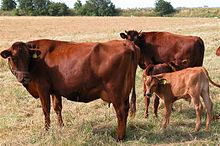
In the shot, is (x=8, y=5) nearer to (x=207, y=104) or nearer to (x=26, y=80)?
(x=26, y=80)

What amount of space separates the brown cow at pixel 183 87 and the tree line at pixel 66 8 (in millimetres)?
88501

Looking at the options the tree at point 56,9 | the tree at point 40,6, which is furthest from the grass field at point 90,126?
the tree at point 40,6

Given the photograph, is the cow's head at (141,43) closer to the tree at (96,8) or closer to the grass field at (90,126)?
the grass field at (90,126)

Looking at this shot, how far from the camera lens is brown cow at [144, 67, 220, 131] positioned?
729 cm

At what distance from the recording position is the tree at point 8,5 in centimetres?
10594

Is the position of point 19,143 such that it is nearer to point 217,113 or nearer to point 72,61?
point 72,61

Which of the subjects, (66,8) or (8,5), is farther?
(8,5)

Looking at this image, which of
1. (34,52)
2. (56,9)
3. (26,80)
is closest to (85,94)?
(26,80)

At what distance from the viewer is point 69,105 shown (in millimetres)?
9688

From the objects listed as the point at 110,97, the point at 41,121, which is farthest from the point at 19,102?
the point at 110,97

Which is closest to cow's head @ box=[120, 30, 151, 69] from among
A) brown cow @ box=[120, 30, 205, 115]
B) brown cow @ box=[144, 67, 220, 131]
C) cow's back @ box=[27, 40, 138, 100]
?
brown cow @ box=[120, 30, 205, 115]

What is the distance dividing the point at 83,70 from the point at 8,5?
10474cm

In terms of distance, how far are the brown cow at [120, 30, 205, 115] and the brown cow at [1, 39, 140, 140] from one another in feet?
7.36

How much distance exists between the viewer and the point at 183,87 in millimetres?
7367
